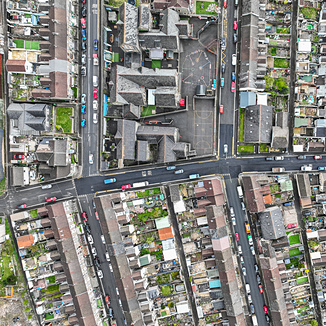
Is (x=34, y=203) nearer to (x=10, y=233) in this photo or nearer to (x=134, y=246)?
(x=10, y=233)

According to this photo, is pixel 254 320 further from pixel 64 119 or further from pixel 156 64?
pixel 64 119

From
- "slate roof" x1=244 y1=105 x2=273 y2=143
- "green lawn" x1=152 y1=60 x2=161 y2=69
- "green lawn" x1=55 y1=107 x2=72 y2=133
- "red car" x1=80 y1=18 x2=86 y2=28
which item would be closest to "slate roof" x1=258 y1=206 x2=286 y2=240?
"slate roof" x1=244 y1=105 x2=273 y2=143

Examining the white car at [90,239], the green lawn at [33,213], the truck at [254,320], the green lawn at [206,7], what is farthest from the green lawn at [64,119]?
the truck at [254,320]

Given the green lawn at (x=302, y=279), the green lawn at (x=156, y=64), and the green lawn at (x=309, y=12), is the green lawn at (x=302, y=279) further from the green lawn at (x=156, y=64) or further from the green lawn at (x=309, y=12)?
the green lawn at (x=309, y=12)

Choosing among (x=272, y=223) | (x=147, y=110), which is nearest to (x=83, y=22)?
(x=147, y=110)

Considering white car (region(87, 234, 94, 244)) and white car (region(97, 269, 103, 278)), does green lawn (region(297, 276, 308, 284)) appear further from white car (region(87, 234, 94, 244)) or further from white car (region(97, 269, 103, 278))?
white car (region(87, 234, 94, 244))
